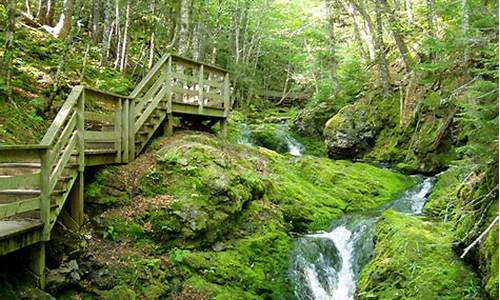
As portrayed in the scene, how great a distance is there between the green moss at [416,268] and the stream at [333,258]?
535mm

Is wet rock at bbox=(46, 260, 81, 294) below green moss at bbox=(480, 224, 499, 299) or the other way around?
below

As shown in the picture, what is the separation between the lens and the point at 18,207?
5145mm

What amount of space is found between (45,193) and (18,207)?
1.49 feet

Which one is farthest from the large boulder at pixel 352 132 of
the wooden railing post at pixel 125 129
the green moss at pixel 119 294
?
the green moss at pixel 119 294

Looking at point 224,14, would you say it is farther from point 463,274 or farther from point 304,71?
point 463,274

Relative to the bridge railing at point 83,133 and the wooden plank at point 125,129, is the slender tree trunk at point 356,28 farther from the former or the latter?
the wooden plank at point 125,129

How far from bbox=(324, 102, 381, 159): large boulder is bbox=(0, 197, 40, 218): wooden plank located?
1250 centimetres

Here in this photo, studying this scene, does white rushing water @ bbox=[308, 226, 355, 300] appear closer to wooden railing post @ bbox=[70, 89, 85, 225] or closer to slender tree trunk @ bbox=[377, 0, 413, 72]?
wooden railing post @ bbox=[70, 89, 85, 225]

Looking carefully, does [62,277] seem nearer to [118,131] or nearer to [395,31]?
[118,131]

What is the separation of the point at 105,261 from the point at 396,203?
7.54 meters

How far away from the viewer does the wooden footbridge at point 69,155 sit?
522 cm

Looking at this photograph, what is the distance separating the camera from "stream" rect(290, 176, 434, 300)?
7652 mm

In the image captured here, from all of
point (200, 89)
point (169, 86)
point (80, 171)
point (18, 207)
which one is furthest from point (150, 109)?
point (18, 207)

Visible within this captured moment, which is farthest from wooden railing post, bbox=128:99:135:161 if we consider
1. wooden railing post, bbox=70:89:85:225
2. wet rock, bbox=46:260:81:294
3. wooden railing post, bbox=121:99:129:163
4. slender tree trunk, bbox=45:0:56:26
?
slender tree trunk, bbox=45:0:56:26
